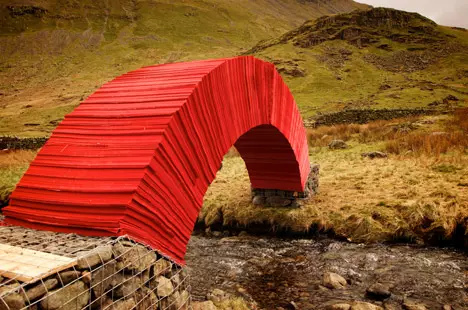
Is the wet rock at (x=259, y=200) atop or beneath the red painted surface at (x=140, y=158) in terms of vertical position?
beneath

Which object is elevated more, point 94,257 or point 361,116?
point 361,116

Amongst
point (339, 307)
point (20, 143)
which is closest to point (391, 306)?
point (339, 307)

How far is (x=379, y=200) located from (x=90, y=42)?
374ft

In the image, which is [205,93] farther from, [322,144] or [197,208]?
[322,144]

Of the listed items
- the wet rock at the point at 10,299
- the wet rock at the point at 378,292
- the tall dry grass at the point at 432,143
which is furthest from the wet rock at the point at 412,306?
the tall dry grass at the point at 432,143

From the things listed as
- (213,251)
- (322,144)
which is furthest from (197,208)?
(322,144)

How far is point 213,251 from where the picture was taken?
9453 millimetres

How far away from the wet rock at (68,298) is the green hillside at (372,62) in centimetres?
3735

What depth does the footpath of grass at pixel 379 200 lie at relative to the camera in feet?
29.8

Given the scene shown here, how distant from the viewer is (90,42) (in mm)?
106188

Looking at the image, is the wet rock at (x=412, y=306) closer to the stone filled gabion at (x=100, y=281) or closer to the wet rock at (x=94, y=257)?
the stone filled gabion at (x=100, y=281)

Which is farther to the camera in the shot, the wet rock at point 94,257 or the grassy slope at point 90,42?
the grassy slope at point 90,42

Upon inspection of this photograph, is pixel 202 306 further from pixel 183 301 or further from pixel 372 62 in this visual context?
pixel 372 62

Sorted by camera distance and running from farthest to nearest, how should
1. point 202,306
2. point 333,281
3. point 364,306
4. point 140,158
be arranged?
point 333,281
point 364,306
point 202,306
point 140,158
